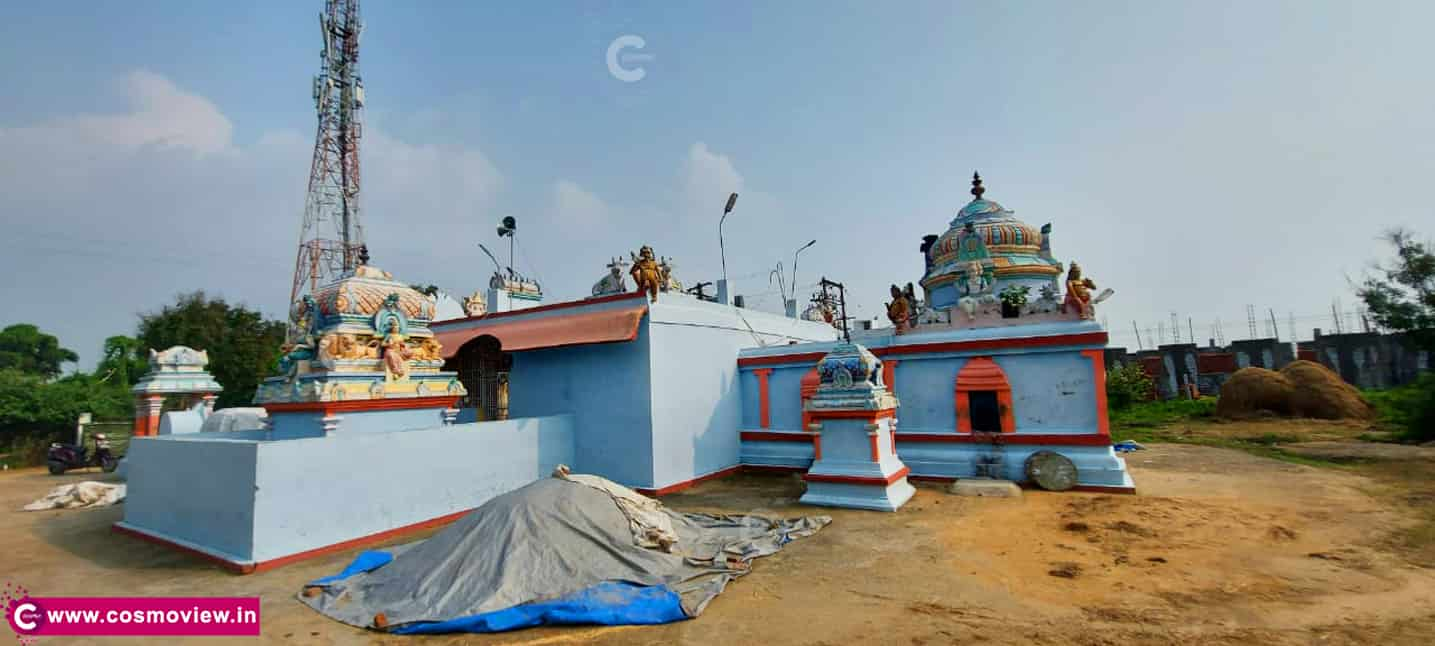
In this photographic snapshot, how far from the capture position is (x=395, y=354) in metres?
9.48

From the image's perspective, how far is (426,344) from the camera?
10133 millimetres

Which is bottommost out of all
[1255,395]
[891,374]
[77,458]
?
[77,458]

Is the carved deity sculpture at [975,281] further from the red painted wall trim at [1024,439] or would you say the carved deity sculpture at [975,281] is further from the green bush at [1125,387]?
the green bush at [1125,387]

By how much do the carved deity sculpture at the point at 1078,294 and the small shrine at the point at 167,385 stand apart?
21.3 metres

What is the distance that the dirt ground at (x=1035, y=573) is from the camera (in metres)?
4.53

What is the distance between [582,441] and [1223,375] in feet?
112

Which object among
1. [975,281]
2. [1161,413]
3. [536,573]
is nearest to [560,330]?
[536,573]

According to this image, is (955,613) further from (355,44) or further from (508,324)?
(355,44)

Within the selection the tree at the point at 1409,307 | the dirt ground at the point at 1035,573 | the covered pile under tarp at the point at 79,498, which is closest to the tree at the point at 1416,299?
the tree at the point at 1409,307

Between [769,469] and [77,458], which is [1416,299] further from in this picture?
[77,458]

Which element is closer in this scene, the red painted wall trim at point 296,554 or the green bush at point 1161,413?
the red painted wall trim at point 296,554

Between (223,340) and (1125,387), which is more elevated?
(223,340)

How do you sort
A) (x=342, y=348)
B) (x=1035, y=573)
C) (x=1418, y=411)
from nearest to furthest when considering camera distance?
(x=1035, y=573), (x=342, y=348), (x=1418, y=411)

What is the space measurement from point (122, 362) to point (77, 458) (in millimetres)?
17499
